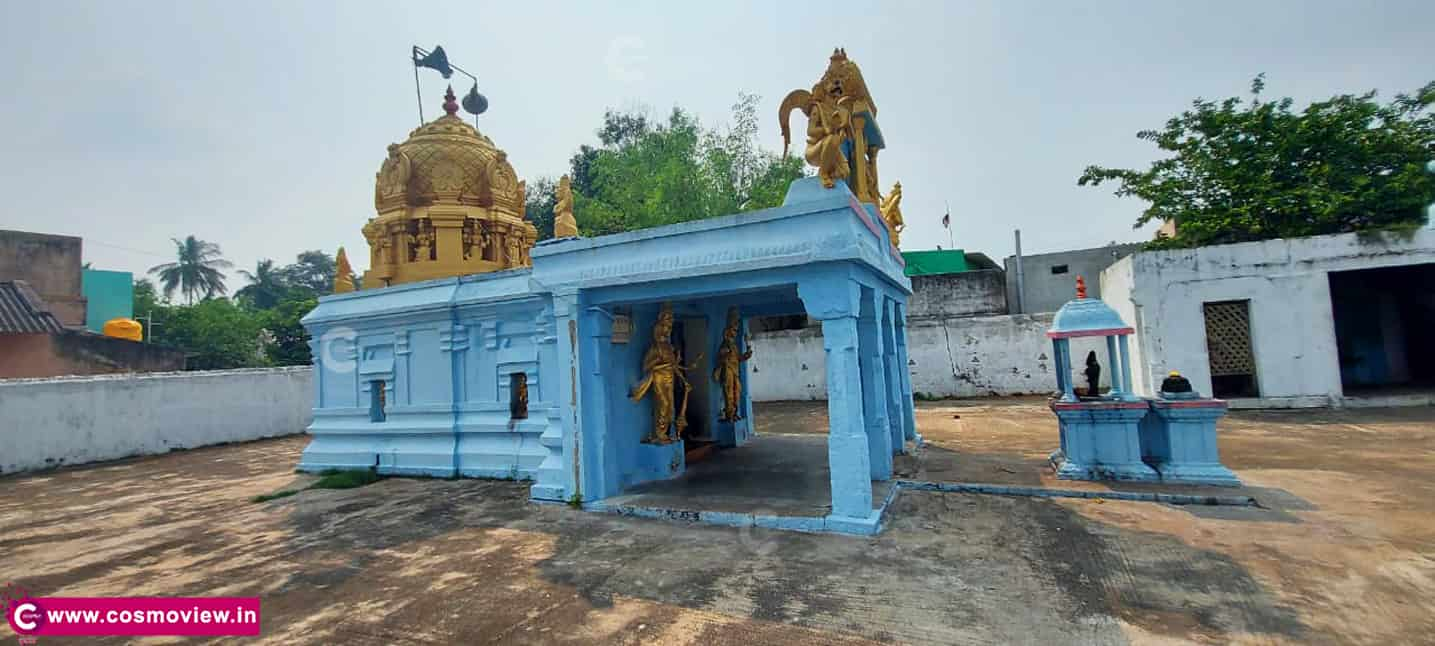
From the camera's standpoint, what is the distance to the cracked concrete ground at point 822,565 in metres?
3.79

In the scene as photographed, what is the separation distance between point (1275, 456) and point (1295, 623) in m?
6.20

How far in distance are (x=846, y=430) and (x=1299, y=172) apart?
15.5 meters

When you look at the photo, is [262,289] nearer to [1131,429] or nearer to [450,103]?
[450,103]

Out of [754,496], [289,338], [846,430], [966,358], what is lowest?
[754,496]

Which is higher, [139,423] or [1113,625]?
[139,423]

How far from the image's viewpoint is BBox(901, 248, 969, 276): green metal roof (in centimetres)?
2531

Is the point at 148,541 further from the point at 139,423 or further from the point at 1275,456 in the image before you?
the point at 1275,456

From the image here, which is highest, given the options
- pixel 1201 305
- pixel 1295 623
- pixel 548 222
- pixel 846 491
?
pixel 548 222

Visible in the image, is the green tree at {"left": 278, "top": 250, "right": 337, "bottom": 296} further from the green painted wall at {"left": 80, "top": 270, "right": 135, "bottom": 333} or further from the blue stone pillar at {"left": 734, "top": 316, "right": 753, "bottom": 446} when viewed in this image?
the blue stone pillar at {"left": 734, "top": 316, "right": 753, "bottom": 446}

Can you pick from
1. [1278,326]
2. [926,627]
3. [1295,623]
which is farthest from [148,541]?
[1278,326]

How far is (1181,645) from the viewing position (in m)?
3.37

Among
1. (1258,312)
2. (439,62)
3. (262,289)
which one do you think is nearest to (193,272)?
(262,289)
